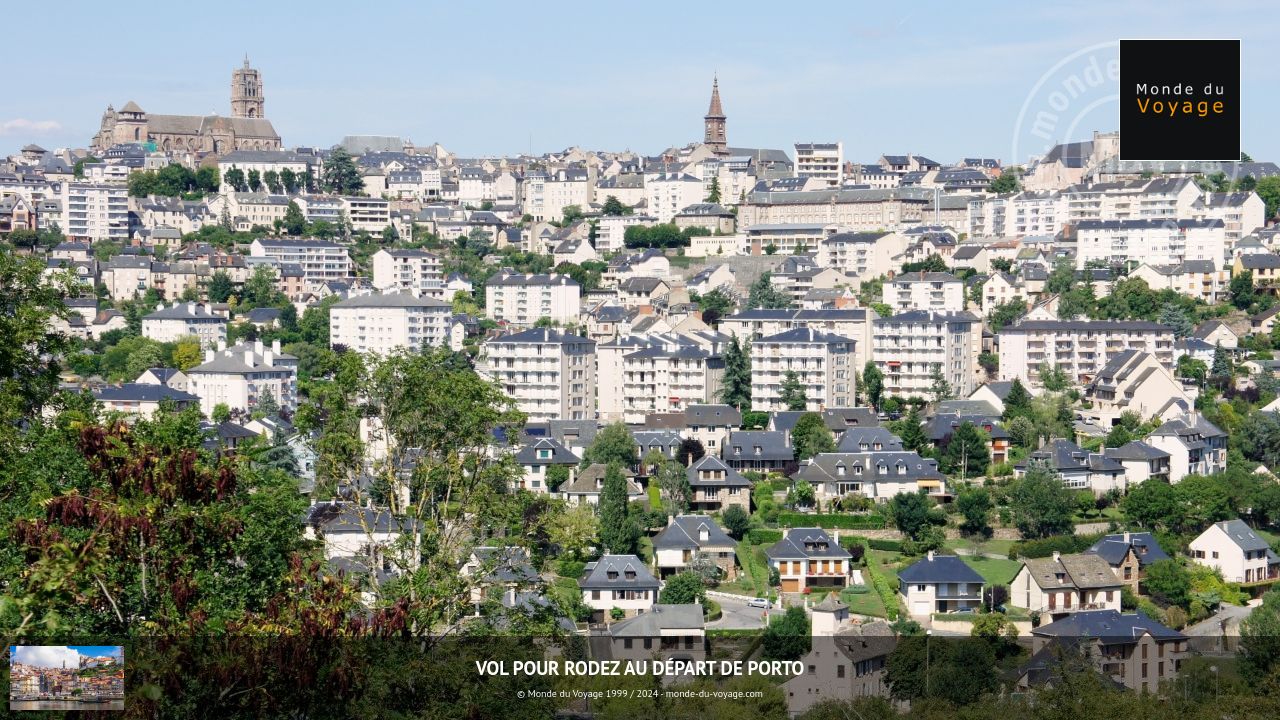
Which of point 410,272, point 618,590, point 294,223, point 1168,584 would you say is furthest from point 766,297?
point 618,590

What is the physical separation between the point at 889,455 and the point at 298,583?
90.8 feet

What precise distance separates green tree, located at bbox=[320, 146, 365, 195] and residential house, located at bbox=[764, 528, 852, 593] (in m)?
49.0

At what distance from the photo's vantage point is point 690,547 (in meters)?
31.0

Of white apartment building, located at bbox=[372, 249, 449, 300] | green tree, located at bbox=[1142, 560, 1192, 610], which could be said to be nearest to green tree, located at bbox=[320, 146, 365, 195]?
white apartment building, located at bbox=[372, 249, 449, 300]

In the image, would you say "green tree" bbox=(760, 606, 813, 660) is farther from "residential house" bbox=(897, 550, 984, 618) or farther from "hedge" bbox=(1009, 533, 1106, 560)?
"hedge" bbox=(1009, 533, 1106, 560)

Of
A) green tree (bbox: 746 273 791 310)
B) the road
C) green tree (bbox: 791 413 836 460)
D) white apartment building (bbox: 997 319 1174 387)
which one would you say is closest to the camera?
the road

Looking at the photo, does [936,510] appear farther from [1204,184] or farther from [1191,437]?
[1204,184]

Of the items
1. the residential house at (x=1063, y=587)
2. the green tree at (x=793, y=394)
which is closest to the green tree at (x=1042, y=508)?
the residential house at (x=1063, y=587)

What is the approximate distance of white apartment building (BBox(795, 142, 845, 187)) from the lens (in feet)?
244

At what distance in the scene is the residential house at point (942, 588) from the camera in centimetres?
2845

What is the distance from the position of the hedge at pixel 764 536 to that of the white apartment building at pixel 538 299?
948 inches

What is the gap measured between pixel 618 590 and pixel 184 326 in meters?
28.2

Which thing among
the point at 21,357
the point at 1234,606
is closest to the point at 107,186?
the point at 1234,606

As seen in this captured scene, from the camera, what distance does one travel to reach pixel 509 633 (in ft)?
39.0
